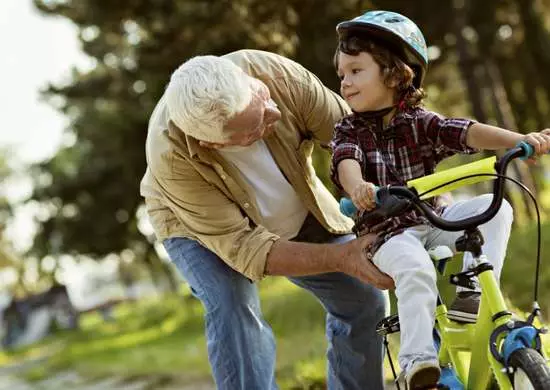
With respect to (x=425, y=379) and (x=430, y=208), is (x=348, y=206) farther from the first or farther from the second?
(x=425, y=379)

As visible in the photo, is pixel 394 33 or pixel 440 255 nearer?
pixel 440 255

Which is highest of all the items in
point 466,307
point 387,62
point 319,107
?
point 387,62

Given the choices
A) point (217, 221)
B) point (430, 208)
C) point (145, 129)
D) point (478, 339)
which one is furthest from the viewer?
point (145, 129)

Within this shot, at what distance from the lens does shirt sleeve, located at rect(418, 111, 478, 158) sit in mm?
3277

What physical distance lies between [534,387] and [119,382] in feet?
30.9

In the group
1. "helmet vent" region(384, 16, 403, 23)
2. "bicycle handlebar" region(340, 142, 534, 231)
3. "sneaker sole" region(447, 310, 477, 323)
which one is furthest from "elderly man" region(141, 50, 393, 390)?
"helmet vent" region(384, 16, 403, 23)

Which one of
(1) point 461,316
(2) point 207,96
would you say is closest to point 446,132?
(1) point 461,316

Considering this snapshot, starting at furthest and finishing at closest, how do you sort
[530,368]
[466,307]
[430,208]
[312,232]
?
1. [312,232]
2. [466,307]
3. [430,208]
4. [530,368]

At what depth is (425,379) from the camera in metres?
2.94

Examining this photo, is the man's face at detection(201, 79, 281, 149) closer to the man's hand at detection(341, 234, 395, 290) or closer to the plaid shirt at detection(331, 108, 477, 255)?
the plaid shirt at detection(331, 108, 477, 255)

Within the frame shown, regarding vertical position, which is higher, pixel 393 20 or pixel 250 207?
pixel 393 20

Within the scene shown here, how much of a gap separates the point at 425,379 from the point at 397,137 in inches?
34.6

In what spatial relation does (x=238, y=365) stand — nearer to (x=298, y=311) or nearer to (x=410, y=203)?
(x=410, y=203)

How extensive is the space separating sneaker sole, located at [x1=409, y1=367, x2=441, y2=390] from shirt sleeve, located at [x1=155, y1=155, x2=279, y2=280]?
91 cm
